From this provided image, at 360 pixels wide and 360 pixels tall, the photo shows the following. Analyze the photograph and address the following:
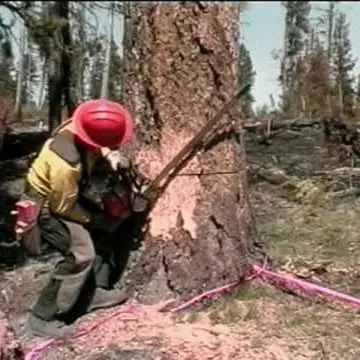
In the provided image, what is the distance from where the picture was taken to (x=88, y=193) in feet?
15.1

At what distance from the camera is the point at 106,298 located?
4.64 metres

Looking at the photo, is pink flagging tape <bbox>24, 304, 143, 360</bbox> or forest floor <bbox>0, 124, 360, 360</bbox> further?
pink flagging tape <bbox>24, 304, 143, 360</bbox>

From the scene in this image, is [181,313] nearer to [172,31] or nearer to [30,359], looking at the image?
[30,359]

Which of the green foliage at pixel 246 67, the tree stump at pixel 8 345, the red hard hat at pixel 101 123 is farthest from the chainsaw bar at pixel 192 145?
the tree stump at pixel 8 345

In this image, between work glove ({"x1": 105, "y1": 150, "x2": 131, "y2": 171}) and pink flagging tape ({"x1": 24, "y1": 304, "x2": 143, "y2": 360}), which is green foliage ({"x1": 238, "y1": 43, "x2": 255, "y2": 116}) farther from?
pink flagging tape ({"x1": 24, "y1": 304, "x2": 143, "y2": 360})

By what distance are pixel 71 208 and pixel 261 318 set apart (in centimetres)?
121

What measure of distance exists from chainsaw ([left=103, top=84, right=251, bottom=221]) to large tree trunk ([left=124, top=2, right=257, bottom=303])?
0.15ft

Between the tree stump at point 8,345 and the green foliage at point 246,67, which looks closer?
the green foliage at point 246,67

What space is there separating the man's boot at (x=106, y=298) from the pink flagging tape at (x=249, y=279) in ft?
0.19

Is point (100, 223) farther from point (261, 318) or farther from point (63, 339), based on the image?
point (261, 318)

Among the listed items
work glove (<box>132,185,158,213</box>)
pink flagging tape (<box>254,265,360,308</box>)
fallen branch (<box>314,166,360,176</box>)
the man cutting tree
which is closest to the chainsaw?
work glove (<box>132,185,158,213</box>)

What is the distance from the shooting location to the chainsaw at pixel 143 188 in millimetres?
4469

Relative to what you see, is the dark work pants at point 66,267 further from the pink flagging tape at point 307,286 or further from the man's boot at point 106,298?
the pink flagging tape at point 307,286

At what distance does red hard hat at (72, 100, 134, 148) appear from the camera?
4.19 meters
